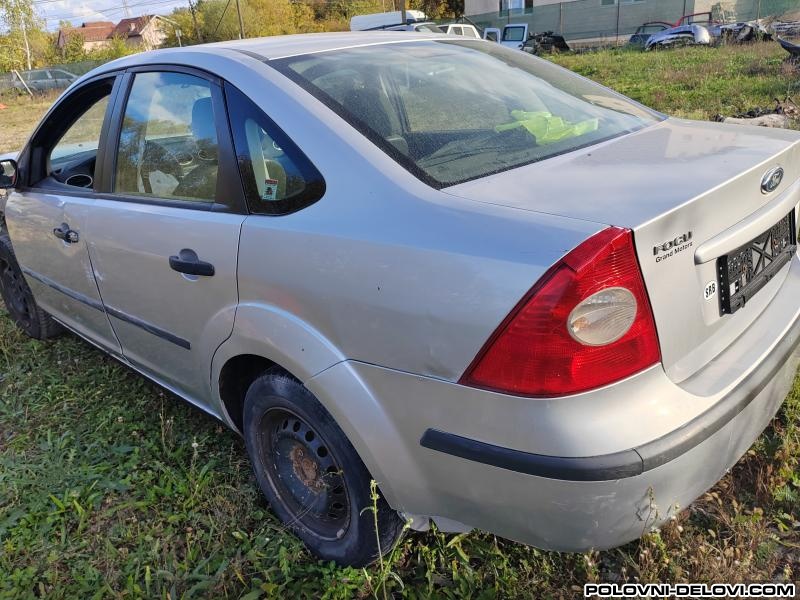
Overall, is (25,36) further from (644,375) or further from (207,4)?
(644,375)

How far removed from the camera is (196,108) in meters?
2.31

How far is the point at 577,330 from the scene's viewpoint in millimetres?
1415

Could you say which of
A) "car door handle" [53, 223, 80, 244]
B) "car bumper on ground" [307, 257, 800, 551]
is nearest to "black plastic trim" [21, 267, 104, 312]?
"car door handle" [53, 223, 80, 244]

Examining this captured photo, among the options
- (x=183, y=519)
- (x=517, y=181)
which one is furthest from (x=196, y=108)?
(x=183, y=519)

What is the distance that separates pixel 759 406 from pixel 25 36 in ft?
197

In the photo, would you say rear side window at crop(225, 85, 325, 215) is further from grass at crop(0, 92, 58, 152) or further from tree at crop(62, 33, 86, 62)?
tree at crop(62, 33, 86, 62)

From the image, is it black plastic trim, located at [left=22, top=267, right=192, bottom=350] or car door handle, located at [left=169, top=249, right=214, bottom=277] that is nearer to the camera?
car door handle, located at [left=169, top=249, right=214, bottom=277]

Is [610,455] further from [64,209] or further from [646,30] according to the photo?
[646,30]

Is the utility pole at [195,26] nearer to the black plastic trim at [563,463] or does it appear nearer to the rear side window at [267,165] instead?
the rear side window at [267,165]

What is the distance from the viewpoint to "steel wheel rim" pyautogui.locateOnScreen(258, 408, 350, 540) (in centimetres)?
201

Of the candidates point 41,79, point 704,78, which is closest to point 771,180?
point 704,78

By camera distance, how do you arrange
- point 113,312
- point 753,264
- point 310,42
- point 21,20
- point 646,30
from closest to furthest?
1. point 753,264
2. point 310,42
3. point 113,312
4. point 646,30
5. point 21,20

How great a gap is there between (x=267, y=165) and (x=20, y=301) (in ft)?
9.85

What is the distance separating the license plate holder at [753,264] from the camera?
1.66 meters
